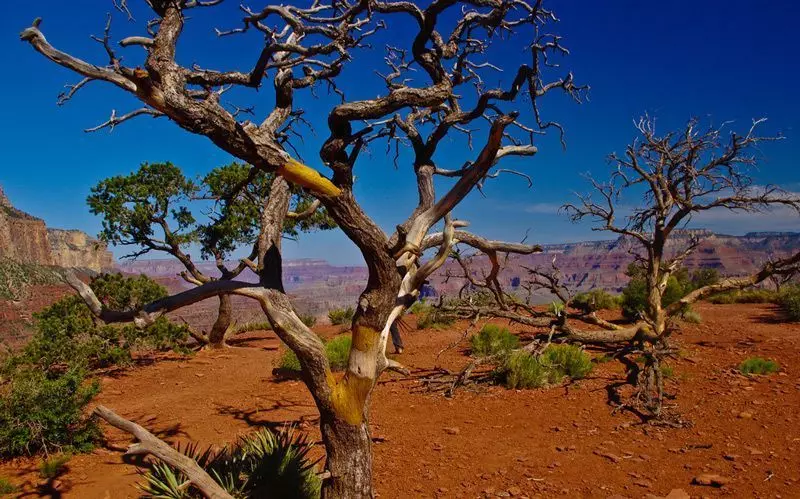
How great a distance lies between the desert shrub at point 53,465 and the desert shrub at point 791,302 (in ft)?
63.7

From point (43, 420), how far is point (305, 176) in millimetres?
6110

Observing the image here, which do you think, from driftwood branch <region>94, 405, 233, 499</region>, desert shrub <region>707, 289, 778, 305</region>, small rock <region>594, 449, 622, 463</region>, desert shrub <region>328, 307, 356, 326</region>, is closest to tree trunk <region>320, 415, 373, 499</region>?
driftwood branch <region>94, 405, 233, 499</region>

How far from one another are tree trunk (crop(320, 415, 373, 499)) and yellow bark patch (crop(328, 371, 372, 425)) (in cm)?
7

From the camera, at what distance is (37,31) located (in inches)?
143

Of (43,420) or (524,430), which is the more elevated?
(43,420)

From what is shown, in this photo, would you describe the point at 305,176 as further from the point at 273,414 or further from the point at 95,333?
the point at 95,333

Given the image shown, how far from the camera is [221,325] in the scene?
53.3ft

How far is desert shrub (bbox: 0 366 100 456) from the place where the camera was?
7129 mm

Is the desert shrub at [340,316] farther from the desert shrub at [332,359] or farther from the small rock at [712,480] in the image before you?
the small rock at [712,480]

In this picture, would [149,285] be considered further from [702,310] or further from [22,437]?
[702,310]

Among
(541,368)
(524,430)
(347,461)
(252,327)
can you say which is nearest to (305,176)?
(347,461)

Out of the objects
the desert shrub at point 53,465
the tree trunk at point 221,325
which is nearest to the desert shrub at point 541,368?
the desert shrub at point 53,465

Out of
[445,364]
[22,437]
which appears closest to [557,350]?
[445,364]

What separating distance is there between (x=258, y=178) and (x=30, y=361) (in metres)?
7.14
